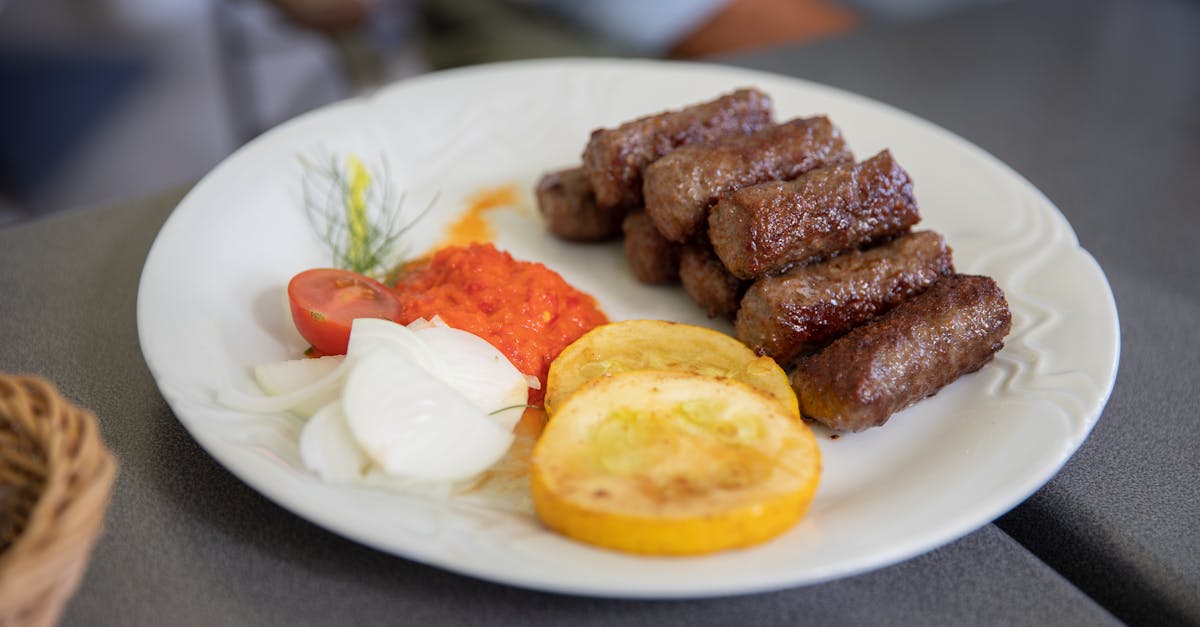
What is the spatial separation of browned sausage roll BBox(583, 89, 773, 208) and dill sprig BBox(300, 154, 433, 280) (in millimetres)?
615

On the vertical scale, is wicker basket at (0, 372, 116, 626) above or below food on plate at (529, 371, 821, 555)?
above

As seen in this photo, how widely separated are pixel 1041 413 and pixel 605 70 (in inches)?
83.0

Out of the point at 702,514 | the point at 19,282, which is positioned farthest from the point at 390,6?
the point at 702,514

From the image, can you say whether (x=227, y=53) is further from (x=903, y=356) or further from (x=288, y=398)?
(x=903, y=356)

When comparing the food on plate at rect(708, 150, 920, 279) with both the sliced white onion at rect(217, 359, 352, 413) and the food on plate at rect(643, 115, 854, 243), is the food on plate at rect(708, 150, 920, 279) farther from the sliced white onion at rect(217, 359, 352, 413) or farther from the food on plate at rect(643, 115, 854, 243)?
the sliced white onion at rect(217, 359, 352, 413)

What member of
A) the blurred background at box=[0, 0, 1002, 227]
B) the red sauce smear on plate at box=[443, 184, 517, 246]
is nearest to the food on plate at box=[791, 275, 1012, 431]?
the red sauce smear on plate at box=[443, 184, 517, 246]

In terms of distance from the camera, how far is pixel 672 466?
1861 millimetres

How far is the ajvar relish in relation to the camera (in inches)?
96.7

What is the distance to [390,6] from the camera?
23.1 ft

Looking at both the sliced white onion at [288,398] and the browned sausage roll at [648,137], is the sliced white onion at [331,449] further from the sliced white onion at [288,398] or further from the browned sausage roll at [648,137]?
the browned sausage roll at [648,137]

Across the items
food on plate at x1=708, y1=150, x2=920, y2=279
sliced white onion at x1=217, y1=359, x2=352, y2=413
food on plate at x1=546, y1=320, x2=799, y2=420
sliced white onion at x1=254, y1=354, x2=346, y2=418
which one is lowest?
food on plate at x1=546, y1=320, x2=799, y2=420

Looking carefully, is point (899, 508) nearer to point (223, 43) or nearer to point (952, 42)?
point (952, 42)

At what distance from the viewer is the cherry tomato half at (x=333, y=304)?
7.73 ft

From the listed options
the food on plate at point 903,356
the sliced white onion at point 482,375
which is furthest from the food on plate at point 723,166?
the sliced white onion at point 482,375
